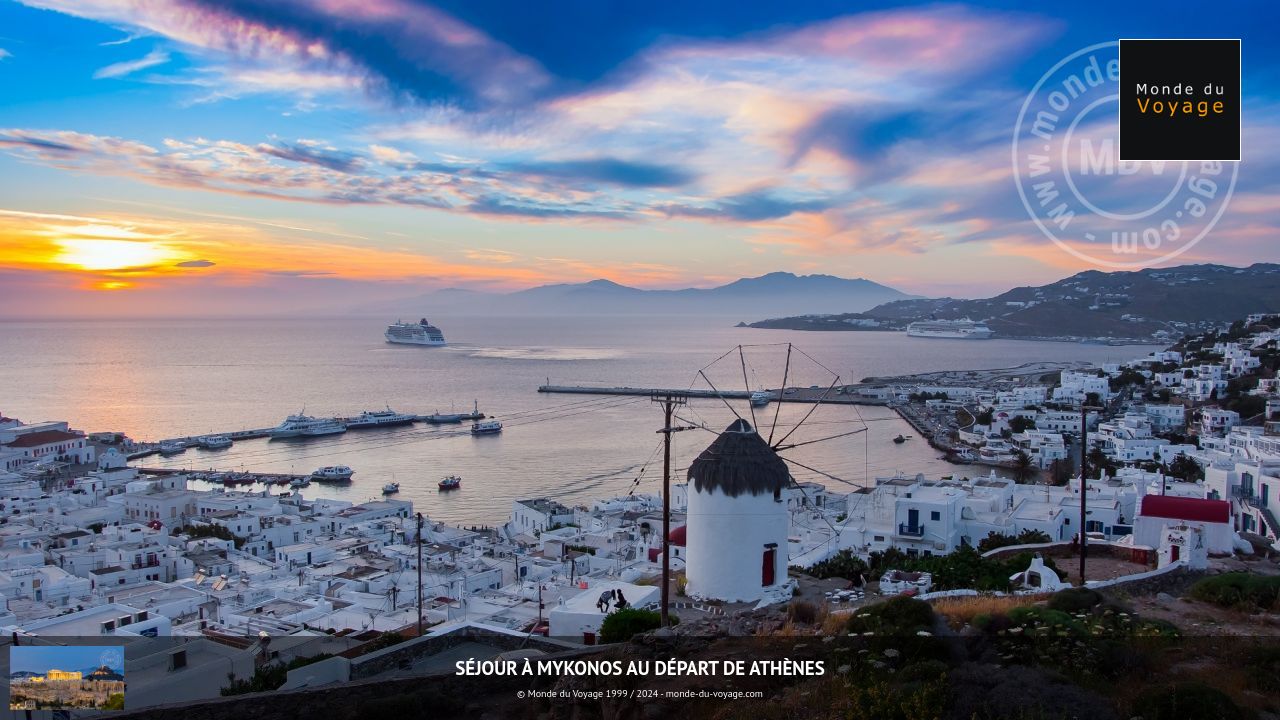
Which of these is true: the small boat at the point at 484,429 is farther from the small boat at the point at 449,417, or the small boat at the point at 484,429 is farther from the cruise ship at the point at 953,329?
the cruise ship at the point at 953,329

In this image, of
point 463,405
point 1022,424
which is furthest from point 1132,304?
point 463,405

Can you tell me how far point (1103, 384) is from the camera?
47.6 m

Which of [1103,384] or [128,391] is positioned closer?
[1103,384]

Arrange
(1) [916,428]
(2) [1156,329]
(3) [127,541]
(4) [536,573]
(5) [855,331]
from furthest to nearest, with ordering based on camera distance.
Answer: (5) [855,331] < (2) [1156,329] < (1) [916,428] < (3) [127,541] < (4) [536,573]

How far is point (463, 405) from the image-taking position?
56938 mm

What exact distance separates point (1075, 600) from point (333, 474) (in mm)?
33511

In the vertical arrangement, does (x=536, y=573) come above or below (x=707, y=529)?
below

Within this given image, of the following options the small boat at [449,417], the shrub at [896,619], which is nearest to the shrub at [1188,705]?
the shrub at [896,619]

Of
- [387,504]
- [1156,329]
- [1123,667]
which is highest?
[1156,329]

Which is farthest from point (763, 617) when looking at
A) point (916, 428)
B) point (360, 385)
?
point (360, 385)

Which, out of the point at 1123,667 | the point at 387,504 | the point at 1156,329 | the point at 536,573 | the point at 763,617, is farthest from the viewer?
the point at 1156,329

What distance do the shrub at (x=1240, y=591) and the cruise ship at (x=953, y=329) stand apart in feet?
493

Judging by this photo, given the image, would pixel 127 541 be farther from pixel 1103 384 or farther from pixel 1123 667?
pixel 1103 384

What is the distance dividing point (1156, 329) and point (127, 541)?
446ft
